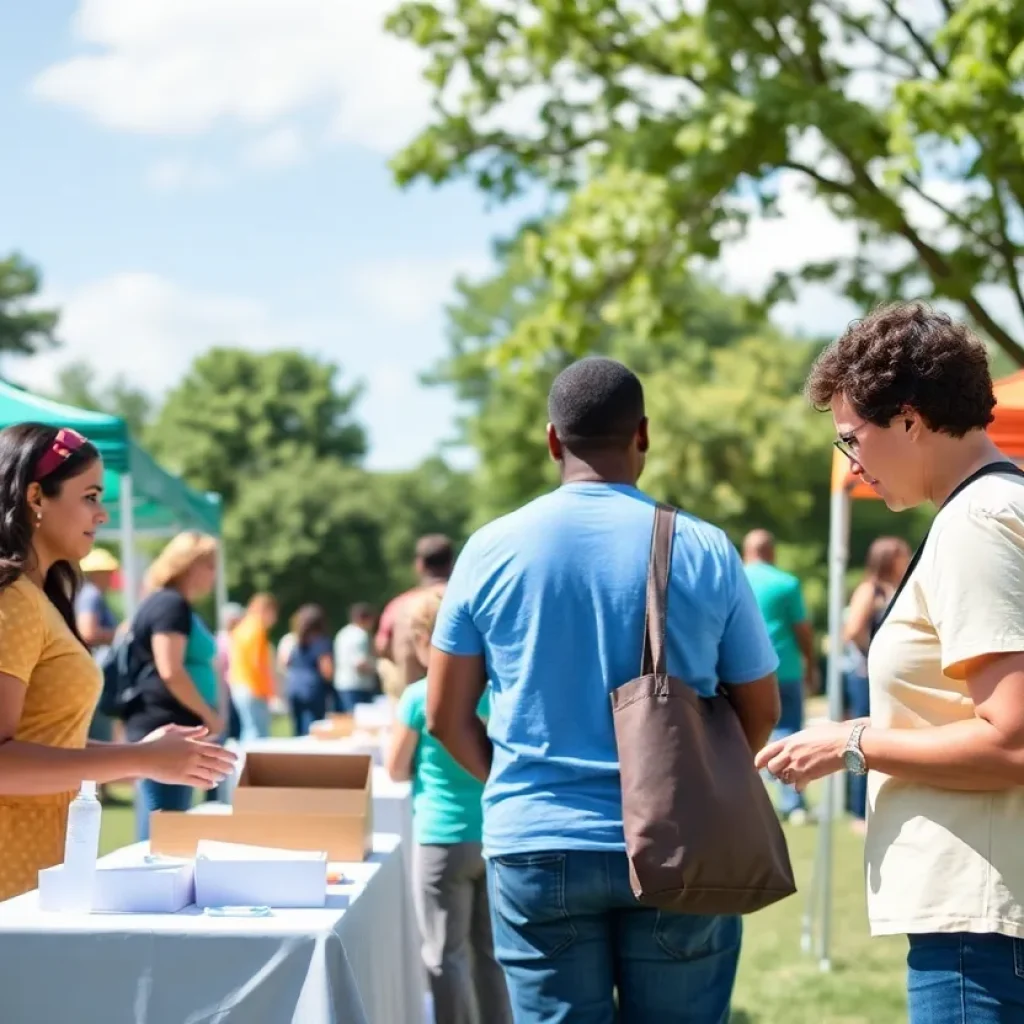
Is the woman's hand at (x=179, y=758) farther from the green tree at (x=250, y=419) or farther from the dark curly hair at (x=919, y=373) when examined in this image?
the green tree at (x=250, y=419)

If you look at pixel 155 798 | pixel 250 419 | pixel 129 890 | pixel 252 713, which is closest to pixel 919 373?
pixel 129 890

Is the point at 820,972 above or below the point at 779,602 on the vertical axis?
below

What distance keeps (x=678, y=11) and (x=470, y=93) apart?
1.66 metres

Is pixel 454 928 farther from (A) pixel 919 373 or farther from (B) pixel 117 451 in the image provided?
(A) pixel 919 373

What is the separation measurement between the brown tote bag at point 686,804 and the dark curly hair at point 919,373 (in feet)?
2.01

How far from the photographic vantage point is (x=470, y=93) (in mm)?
11734

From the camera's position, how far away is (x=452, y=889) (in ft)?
15.3

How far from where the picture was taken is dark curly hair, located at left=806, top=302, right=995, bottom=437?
7.43 feet

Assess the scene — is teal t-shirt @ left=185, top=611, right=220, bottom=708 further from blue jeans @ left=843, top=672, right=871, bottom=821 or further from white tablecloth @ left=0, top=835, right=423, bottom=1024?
blue jeans @ left=843, top=672, right=871, bottom=821

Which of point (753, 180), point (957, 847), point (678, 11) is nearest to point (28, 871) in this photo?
point (957, 847)

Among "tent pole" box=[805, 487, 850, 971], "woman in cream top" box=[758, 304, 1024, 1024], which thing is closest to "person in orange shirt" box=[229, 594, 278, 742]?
"tent pole" box=[805, 487, 850, 971]

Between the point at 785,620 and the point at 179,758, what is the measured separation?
7.22m

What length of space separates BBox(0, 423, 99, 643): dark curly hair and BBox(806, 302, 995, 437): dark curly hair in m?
1.84

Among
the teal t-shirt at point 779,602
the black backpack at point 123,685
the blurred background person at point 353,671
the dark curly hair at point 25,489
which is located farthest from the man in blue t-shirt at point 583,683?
the blurred background person at point 353,671
